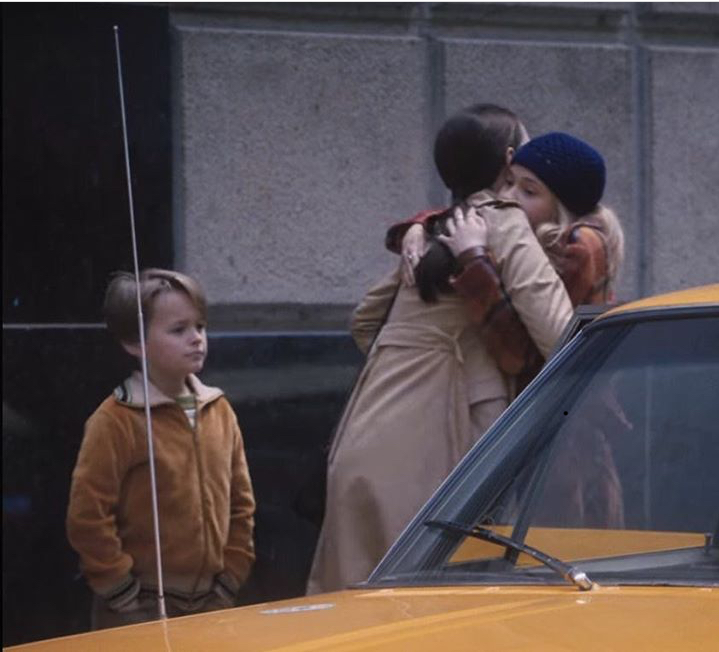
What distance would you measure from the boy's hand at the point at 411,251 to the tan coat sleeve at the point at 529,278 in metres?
0.19

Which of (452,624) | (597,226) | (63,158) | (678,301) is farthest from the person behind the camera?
(63,158)

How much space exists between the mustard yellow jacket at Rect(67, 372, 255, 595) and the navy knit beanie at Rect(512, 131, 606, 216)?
1101mm

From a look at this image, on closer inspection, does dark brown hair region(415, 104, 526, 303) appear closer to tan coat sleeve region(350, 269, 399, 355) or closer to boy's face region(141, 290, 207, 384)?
tan coat sleeve region(350, 269, 399, 355)

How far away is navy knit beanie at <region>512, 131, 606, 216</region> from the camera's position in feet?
15.4

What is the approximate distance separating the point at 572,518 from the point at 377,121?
12.9ft

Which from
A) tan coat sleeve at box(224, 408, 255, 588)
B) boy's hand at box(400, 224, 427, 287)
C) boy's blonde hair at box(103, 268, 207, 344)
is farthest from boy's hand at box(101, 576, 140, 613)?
boy's hand at box(400, 224, 427, 287)

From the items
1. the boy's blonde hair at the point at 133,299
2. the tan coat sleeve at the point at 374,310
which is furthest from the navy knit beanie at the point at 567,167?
the boy's blonde hair at the point at 133,299

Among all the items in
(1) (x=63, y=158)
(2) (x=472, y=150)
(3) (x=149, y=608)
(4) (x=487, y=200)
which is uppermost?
(1) (x=63, y=158)

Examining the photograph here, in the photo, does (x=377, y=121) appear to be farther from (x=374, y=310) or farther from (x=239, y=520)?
(x=239, y=520)

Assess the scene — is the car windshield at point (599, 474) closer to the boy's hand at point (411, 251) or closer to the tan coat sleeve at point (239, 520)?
the boy's hand at point (411, 251)

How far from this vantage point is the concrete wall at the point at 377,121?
661 cm

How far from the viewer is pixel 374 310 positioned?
192 inches

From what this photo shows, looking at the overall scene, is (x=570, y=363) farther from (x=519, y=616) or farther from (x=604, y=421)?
(x=519, y=616)

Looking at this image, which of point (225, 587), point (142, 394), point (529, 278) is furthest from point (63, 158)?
point (529, 278)
